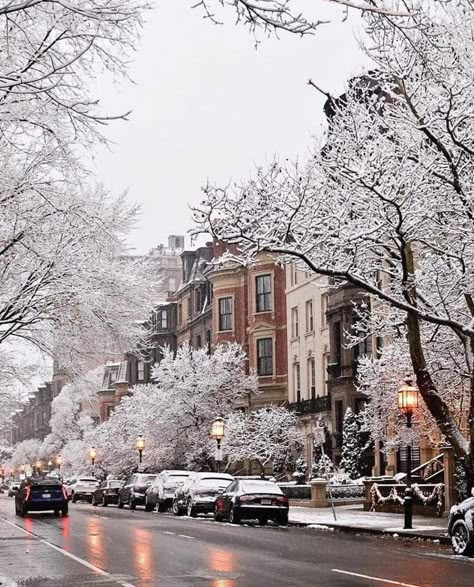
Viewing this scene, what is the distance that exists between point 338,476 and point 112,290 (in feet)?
62.9

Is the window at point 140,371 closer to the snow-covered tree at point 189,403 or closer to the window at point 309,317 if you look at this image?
the snow-covered tree at point 189,403

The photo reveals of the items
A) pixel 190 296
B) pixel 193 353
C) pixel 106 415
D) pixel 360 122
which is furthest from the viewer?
pixel 106 415

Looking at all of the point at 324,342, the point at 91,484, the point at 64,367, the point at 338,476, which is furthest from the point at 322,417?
the point at 64,367

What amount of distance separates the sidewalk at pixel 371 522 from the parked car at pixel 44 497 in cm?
856

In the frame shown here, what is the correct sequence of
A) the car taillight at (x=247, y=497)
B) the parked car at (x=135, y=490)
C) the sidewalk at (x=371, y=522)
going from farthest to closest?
1. the parked car at (x=135, y=490)
2. the car taillight at (x=247, y=497)
3. the sidewalk at (x=371, y=522)

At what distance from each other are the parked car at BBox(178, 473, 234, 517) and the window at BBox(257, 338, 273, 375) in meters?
25.2

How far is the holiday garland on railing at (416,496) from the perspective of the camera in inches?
1241

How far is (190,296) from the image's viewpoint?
8000 cm

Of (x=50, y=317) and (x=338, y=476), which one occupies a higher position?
(x=50, y=317)

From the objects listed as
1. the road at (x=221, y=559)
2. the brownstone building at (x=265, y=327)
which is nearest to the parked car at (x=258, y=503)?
the road at (x=221, y=559)

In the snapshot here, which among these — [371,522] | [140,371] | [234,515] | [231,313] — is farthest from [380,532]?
[140,371]

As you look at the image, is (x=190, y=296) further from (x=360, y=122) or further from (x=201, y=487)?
(x=360, y=122)

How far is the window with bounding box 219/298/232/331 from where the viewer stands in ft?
218

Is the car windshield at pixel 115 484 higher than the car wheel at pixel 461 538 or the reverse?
higher
